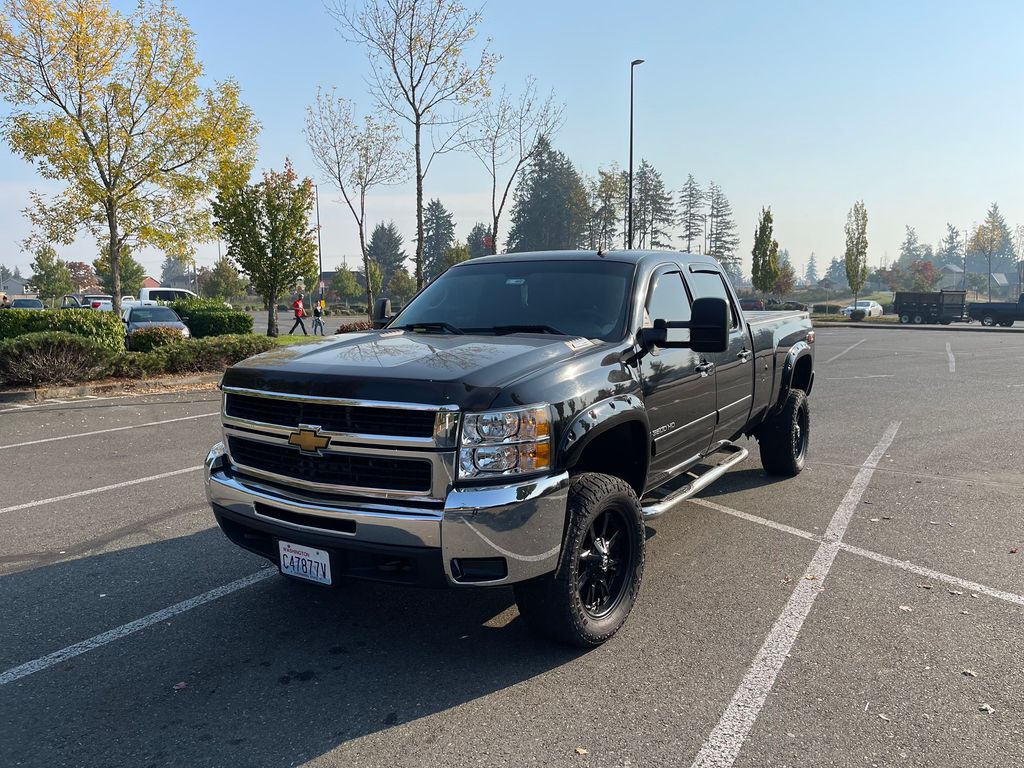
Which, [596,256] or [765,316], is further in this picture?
[765,316]

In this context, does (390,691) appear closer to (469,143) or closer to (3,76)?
(3,76)

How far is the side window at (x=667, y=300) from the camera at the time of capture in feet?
15.0

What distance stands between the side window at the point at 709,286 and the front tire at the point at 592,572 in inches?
80.9

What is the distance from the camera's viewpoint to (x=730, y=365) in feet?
17.5

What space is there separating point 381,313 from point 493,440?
2.72 meters

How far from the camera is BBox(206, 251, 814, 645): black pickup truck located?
10.4 ft

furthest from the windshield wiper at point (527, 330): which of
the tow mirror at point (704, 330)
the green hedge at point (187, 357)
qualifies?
the green hedge at point (187, 357)

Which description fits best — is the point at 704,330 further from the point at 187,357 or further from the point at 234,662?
the point at 187,357

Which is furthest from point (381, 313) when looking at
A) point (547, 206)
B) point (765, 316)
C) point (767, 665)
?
point (547, 206)

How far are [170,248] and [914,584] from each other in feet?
57.2

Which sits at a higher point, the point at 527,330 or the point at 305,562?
the point at 527,330

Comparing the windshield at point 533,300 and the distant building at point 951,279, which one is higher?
the distant building at point 951,279

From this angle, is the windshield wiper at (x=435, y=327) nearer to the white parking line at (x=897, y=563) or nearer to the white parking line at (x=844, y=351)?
the white parking line at (x=897, y=563)

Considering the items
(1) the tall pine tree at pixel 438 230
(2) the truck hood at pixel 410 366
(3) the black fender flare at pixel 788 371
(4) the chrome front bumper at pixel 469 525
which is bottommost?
(4) the chrome front bumper at pixel 469 525
